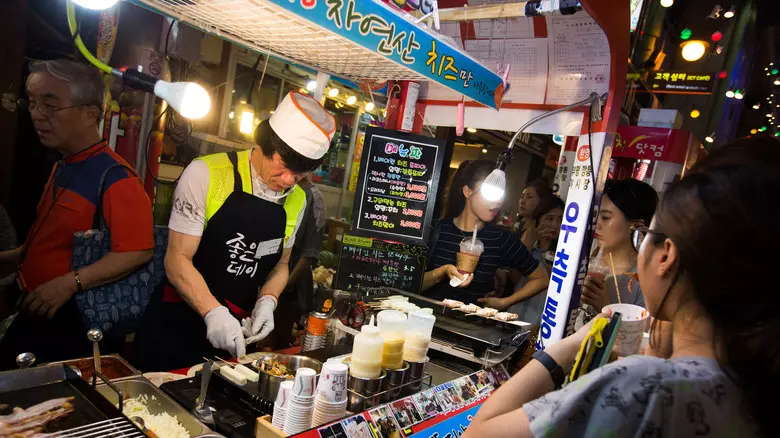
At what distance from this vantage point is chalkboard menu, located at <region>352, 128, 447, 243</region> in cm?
385

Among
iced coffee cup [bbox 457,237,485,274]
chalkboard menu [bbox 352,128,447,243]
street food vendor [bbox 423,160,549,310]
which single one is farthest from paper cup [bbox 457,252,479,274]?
chalkboard menu [bbox 352,128,447,243]

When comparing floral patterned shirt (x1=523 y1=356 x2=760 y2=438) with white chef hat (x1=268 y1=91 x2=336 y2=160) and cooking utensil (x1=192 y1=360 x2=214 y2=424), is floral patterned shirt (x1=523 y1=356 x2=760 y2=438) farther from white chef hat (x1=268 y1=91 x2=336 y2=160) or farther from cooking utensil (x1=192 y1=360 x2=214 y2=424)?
white chef hat (x1=268 y1=91 x2=336 y2=160)

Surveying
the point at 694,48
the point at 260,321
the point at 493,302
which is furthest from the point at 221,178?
the point at 694,48

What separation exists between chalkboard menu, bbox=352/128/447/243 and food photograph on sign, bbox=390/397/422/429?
77.5 inches

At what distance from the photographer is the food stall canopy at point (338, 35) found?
1.97m

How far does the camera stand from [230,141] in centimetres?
769

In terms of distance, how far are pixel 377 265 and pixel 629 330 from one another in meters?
2.32

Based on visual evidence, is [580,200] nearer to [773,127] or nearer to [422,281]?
[422,281]

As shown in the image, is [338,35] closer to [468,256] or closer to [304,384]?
[304,384]

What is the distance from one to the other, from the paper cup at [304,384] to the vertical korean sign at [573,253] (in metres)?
1.93

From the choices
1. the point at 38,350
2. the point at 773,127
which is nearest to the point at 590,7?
the point at 38,350

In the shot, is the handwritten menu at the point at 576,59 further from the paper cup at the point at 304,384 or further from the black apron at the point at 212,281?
the paper cup at the point at 304,384

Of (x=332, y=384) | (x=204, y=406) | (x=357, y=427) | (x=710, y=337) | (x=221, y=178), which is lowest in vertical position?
(x=204, y=406)

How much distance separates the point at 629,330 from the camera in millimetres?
1706
